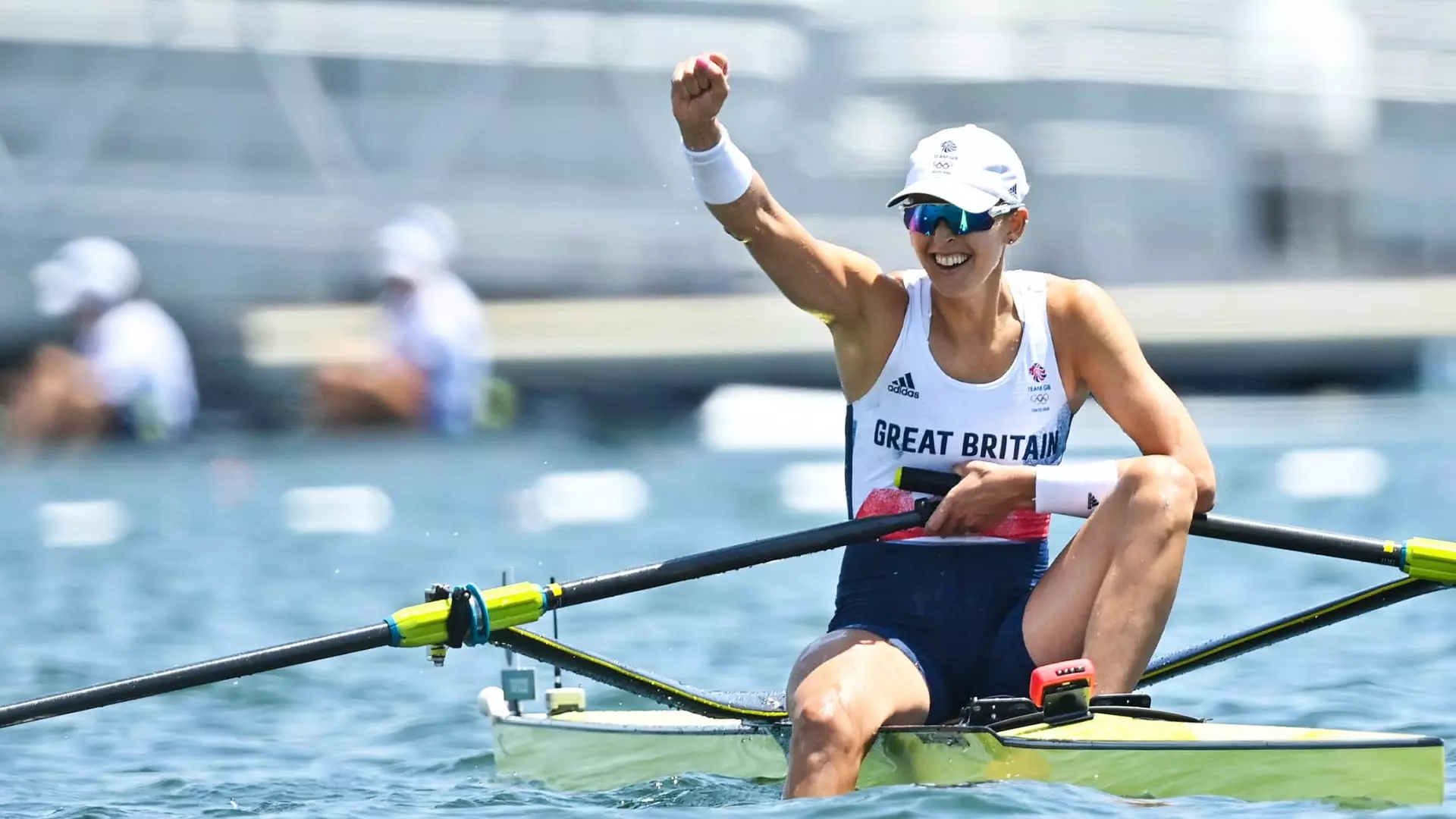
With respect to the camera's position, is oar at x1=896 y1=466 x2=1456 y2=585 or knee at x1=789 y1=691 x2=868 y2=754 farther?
oar at x1=896 y1=466 x2=1456 y2=585

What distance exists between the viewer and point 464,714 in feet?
21.8

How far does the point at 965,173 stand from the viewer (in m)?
4.65

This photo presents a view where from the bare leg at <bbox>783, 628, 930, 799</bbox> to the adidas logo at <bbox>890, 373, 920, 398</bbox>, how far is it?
545 millimetres

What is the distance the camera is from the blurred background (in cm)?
1683

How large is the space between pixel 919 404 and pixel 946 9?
53.6ft

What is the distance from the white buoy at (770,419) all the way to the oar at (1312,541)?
11.6 metres

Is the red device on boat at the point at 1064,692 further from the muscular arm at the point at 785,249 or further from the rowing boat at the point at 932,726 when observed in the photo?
the muscular arm at the point at 785,249

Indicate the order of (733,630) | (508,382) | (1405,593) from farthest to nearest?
(508,382), (733,630), (1405,593)

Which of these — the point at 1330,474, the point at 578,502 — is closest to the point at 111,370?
the point at 578,502

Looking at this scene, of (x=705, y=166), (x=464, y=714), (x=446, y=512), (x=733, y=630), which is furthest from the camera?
(x=446, y=512)

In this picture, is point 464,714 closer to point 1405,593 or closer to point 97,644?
point 97,644

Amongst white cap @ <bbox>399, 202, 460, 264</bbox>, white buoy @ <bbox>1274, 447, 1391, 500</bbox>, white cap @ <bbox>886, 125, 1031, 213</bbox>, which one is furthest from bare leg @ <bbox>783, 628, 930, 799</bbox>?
white cap @ <bbox>399, 202, 460, 264</bbox>

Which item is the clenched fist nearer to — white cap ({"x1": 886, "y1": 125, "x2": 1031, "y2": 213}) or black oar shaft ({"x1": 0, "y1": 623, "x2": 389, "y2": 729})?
white cap ({"x1": 886, "y1": 125, "x2": 1031, "y2": 213})

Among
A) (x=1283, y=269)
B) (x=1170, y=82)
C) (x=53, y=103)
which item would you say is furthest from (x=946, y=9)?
(x=53, y=103)
